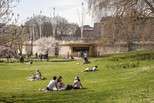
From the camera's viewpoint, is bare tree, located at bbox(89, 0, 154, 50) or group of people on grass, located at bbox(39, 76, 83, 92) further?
bare tree, located at bbox(89, 0, 154, 50)

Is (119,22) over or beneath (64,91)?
over

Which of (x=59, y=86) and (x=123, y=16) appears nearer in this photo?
(x=59, y=86)

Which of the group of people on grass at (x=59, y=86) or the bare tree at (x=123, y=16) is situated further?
the bare tree at (x=123, y=16)

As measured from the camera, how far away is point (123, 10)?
3466 cm

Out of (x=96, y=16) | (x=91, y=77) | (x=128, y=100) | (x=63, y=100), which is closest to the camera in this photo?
(x=128, y=100)

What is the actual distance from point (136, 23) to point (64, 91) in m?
14.2

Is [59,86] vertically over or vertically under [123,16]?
under

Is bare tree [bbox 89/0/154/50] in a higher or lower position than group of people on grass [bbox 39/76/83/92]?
higher

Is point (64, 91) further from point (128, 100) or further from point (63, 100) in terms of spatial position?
point (128, 100)

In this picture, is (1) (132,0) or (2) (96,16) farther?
(2) (96,16)

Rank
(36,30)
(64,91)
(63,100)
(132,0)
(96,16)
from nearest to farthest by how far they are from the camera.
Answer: (63,100), (64,91), (132,0), (96,16), (36,30)

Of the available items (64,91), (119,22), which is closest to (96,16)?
(119,22)

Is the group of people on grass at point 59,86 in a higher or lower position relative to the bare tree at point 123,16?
lower

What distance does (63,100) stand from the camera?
1864cm
